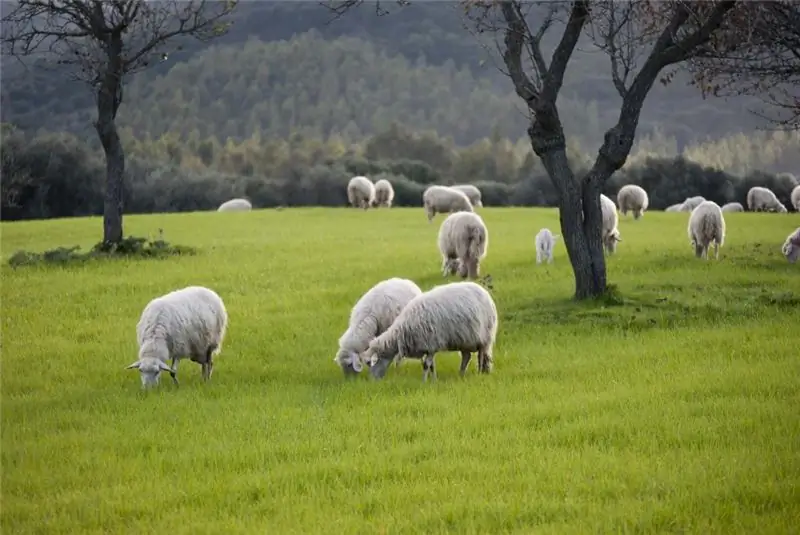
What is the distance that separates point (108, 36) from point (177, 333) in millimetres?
16651

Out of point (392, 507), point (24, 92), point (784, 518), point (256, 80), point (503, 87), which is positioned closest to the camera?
point (784, 518)

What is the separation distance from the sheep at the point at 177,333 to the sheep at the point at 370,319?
1661 millimetres

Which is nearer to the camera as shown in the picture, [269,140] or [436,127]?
[269,140]

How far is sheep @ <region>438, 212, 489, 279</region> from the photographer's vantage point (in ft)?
68.9

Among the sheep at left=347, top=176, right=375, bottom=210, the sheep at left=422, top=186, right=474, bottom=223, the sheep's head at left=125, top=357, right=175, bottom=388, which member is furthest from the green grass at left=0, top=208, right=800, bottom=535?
the sheep at left=347, top=176, right=375, bottom=210

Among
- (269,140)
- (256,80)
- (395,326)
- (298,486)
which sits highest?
(256,80)

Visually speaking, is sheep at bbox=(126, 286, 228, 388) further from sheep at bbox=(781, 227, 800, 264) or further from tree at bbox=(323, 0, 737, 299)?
sheep at bbox=(781, 227, 800, 264)

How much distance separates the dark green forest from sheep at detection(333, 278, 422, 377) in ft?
94.2

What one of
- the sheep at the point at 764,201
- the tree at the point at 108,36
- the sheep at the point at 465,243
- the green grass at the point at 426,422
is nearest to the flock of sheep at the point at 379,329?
the green grass at the point at 426,422

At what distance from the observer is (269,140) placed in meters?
96.4

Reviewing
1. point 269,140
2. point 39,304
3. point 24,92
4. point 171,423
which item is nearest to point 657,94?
point 269,140

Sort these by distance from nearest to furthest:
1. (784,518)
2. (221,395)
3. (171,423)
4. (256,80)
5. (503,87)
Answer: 1. (784,518)
2. (171,423)
3. (221,395)
4. (256,80)
5. (503,87)

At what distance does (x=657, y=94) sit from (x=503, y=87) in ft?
112

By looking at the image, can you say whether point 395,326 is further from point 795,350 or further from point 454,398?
point 795,350
